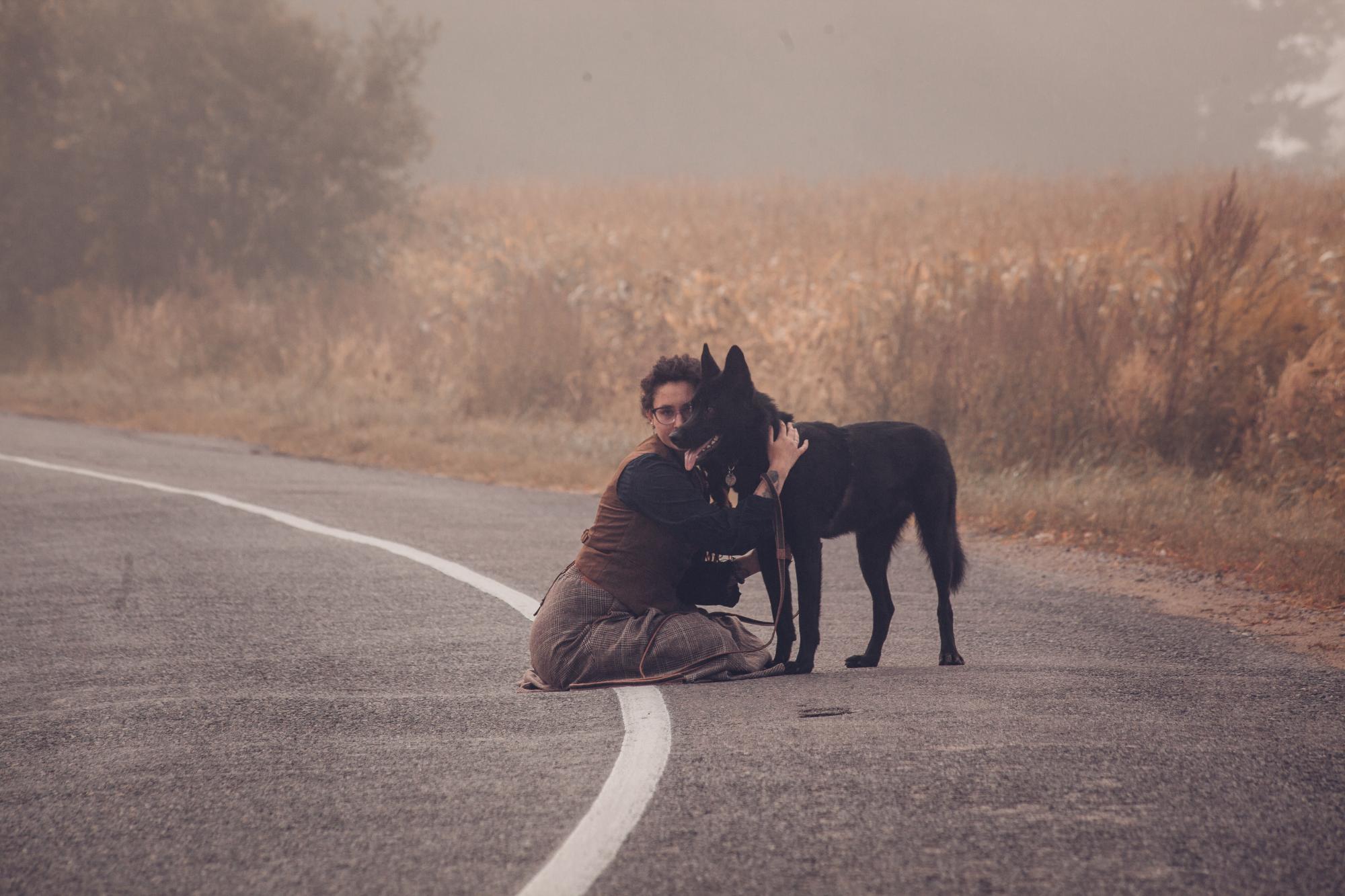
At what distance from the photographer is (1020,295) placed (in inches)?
506

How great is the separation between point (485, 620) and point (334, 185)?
74.5 feet

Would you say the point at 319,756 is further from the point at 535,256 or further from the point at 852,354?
the point at 535,256

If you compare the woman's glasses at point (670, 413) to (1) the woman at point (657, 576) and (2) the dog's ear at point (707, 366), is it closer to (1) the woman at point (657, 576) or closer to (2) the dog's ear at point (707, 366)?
(1) the woman at point (657, 576)

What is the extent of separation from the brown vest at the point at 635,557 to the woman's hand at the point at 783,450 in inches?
17.0

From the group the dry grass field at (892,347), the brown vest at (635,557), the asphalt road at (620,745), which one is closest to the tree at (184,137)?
the dry grass field at (892,347)

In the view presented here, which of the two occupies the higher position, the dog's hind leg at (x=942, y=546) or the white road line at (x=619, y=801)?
the dog's hind leg at (x=942, y=546)

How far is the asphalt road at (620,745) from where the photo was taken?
11.3 feet

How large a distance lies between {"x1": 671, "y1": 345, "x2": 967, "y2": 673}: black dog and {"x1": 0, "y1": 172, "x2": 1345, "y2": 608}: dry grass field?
9.37 ft

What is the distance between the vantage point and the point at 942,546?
233 inches

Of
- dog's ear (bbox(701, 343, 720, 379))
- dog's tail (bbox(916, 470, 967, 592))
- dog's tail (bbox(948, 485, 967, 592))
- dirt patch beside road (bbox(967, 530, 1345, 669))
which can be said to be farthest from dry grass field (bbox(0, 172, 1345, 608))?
dog's ear (bbox(701, 343, 720, 379))

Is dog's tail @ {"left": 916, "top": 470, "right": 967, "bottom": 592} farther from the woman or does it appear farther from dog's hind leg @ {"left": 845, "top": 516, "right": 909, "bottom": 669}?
the woman

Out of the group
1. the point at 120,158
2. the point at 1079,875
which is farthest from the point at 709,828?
the point at 120,158

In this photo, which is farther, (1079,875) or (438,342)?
(438,342)

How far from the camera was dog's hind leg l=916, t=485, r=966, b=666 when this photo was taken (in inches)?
230
